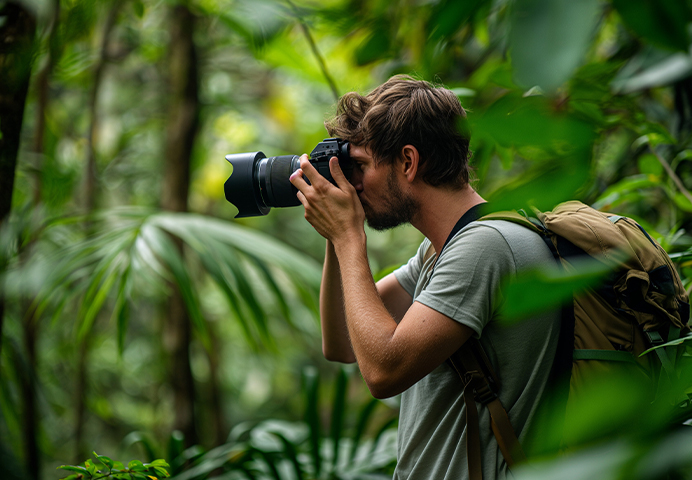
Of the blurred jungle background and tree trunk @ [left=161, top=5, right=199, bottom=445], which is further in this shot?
tree trunk @ [left=161, top=5, right=199, bottom=445]

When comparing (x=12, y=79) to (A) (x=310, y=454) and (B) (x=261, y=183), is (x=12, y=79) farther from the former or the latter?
(A) (x=310, y=454)

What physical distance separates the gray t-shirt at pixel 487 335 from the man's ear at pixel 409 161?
18cm

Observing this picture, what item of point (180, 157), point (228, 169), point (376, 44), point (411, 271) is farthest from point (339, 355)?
point (228, 169)

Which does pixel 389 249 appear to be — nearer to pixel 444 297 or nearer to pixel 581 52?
pixel 444 297

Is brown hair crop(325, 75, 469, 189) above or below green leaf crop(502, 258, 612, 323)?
above

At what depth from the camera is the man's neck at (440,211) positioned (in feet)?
3.68

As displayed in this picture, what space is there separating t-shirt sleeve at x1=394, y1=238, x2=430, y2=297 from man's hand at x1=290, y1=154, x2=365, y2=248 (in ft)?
0.84

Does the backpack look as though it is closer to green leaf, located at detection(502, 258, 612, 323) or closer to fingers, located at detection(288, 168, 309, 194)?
fingers, located at detection(288, 168, 309, 194)

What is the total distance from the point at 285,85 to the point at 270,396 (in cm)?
299

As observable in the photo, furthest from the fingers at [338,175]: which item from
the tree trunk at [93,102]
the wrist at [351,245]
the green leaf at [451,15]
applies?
the tree trunk at [93,102]

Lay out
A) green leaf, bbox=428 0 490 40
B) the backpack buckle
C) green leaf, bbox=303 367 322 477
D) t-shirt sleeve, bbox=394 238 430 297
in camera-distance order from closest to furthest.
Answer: green leaf, bbox=428 0 490 40, the backpack buckle, t-shirt sleeve, bbox=394 238 430 297, green leaf, bbox=303 367 322 477

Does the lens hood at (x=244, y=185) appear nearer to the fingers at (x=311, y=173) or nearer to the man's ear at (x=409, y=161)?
the fingers at (x=311, y=173)

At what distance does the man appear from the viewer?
2.99 feet

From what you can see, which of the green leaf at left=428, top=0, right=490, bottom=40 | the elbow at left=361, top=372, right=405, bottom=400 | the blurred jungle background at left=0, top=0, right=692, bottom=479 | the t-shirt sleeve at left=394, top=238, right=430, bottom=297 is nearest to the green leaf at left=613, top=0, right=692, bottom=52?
the blurred jungle background at left=0, top=0, right=692, bottom=479
